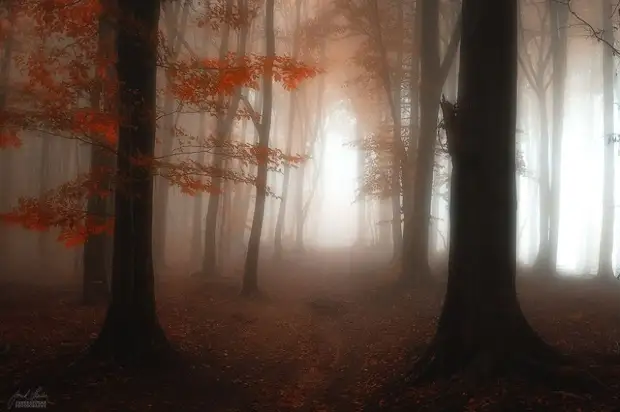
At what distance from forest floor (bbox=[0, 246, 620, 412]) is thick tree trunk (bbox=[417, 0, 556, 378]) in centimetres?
93

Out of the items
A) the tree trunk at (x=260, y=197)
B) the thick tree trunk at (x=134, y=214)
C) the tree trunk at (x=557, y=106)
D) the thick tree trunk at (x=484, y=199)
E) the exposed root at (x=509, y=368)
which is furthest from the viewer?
the tree trunk at (x=557, y=106)

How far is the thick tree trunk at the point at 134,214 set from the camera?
8.58 metres

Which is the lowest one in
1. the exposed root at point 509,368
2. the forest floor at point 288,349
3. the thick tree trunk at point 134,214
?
the forest floor at point 288,349

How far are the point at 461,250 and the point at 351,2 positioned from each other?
55.2 ft

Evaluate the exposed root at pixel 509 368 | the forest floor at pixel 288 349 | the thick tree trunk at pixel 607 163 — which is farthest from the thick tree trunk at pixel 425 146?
the exposed root at pixel 509 368

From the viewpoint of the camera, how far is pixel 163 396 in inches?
304

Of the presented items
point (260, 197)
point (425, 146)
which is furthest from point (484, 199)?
point (425, 146)

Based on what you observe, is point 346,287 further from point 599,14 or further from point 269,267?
point 599,14

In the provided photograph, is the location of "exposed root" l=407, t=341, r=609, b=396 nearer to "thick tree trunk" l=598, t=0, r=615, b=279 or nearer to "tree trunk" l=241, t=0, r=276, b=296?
"tree trunk" l=241, t=0, r=276, b=296

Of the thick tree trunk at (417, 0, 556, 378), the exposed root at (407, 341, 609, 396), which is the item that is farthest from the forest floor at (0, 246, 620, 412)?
the thick tree trunk at (417, 0, 556, 378)

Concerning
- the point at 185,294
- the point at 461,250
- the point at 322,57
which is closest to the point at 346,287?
the point at 185,294

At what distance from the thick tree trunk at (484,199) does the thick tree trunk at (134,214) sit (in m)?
5.18

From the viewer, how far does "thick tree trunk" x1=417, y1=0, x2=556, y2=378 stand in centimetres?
753

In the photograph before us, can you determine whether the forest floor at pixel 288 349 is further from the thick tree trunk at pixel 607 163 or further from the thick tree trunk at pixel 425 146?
the thick tree trunk at pixel 607 163
